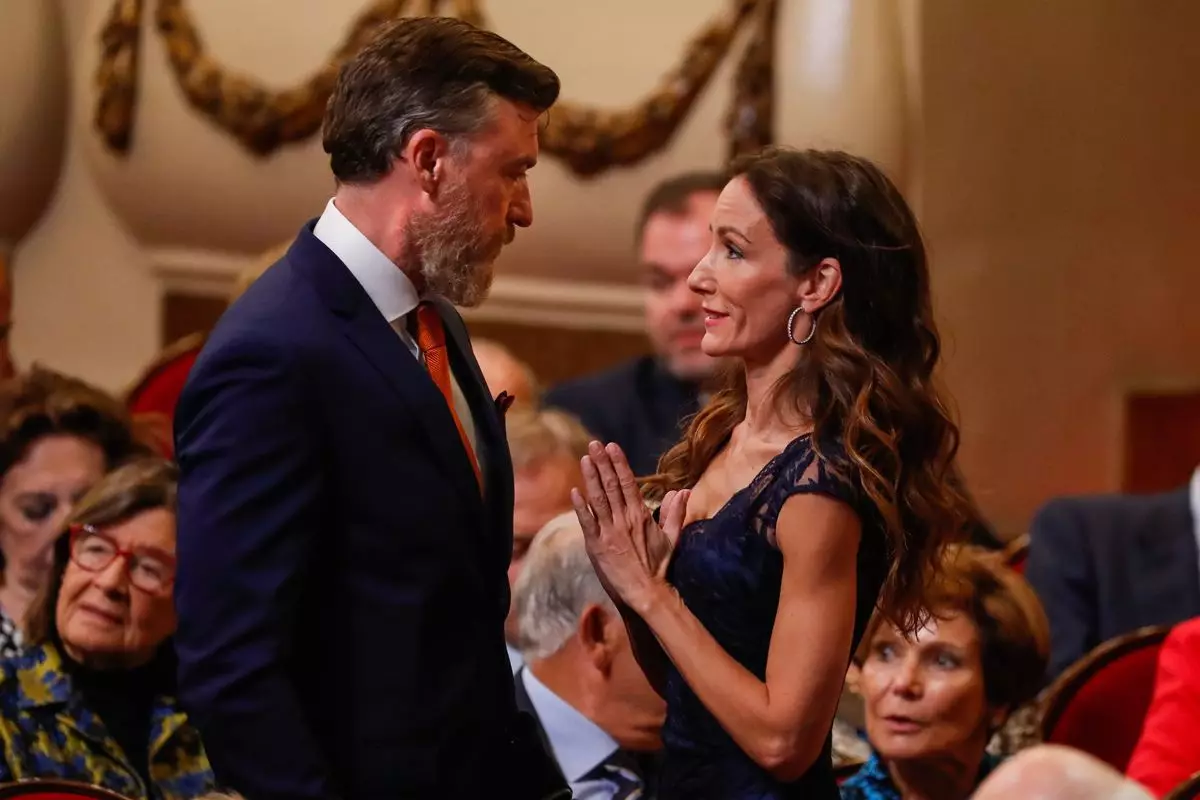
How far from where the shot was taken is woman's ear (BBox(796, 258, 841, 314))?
77.6 inches

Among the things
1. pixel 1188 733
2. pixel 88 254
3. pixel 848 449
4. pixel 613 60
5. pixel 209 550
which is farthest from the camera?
pixel 88 254

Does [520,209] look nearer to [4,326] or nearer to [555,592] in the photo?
[555,592]

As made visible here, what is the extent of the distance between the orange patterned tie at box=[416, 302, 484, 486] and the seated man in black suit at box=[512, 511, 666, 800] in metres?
0.56

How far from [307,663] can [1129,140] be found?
4.45 meters

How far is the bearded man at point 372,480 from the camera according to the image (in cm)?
176

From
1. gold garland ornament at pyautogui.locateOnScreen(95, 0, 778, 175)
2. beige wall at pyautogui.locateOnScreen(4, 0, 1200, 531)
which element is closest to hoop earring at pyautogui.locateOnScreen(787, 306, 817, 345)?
beige wall at pyautogui.locateOnScreen(4, 0, 1200, 531)

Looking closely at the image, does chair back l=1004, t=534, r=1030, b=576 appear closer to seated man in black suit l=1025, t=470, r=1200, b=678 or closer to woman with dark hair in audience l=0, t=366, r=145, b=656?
seated man in black suit l=1025, t=470, r=1200, b=678

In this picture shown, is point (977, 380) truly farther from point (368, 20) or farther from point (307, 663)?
point (307, 663)

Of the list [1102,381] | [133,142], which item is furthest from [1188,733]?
[133,142]

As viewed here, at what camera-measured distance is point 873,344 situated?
1.99 m

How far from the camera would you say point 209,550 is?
1.77 meters

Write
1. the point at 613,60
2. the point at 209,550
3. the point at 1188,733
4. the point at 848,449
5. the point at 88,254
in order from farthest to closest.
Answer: the point at 88,254 < the point at 613,60 < the point at 1188,733 < the point at 848,449 < the point at 209,550

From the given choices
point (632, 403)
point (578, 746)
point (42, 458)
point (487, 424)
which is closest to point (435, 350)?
point (487, 424)

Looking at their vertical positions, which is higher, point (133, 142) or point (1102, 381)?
point (133, 142)
